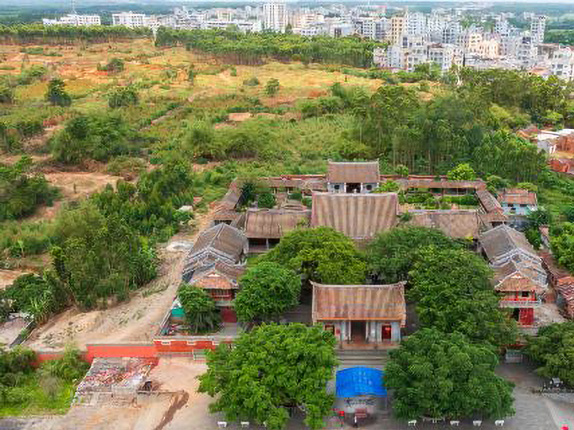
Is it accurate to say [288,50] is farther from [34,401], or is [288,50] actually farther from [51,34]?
[34,401]

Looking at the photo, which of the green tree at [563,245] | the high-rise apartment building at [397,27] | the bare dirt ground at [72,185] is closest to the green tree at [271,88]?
the bare dirt ground at [72,185]

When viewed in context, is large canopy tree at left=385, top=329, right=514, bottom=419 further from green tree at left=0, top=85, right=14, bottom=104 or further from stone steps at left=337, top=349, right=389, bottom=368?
green tree at left=0, top=85, right=14, bottom=104

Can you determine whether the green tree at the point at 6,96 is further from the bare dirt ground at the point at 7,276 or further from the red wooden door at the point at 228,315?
the red wooden door at the point at 228,315

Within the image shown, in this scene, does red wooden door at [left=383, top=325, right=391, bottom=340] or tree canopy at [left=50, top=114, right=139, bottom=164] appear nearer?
red wooden door at [left=383, top=325, right=391, bottom=340]

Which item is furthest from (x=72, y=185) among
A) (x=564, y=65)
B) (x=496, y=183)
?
(x=564, y=65)

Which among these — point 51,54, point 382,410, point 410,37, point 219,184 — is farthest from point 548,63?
point 382,410

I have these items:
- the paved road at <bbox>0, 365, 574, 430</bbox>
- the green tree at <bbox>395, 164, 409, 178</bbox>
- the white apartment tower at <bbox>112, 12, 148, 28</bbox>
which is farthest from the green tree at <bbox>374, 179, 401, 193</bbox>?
the white apartment tower at <bbox>112, 12, 148, 28</bbox>

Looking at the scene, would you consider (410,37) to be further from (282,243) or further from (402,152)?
(282,243)
